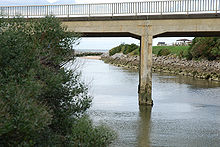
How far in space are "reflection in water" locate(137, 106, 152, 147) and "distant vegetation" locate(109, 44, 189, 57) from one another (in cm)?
4087

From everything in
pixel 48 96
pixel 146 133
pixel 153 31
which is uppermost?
pixel 153 31

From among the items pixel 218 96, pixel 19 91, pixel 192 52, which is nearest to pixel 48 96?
pixel 19 91

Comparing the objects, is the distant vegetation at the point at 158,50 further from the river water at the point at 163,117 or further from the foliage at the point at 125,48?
the river water at the point at 163,117

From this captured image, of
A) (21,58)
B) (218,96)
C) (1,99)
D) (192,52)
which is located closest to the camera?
(1,99)

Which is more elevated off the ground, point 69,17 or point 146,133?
point 69,17

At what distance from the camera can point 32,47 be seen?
10.8 metres

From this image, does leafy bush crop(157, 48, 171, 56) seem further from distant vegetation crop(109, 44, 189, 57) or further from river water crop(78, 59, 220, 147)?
river water crop(78, 59, 220, 147)

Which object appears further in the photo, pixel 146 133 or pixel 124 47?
pixel 124 47

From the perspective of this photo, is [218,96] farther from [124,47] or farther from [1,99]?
[124,47]

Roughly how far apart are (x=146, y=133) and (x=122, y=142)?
2.45 meters

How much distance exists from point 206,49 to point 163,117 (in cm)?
3352

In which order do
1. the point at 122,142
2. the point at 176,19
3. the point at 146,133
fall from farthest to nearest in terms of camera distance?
the point at 176,19 < the point at 146,133 < the point at 122,142

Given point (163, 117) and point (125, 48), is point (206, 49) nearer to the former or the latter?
point (163, 117)

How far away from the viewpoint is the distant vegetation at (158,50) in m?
68.9
